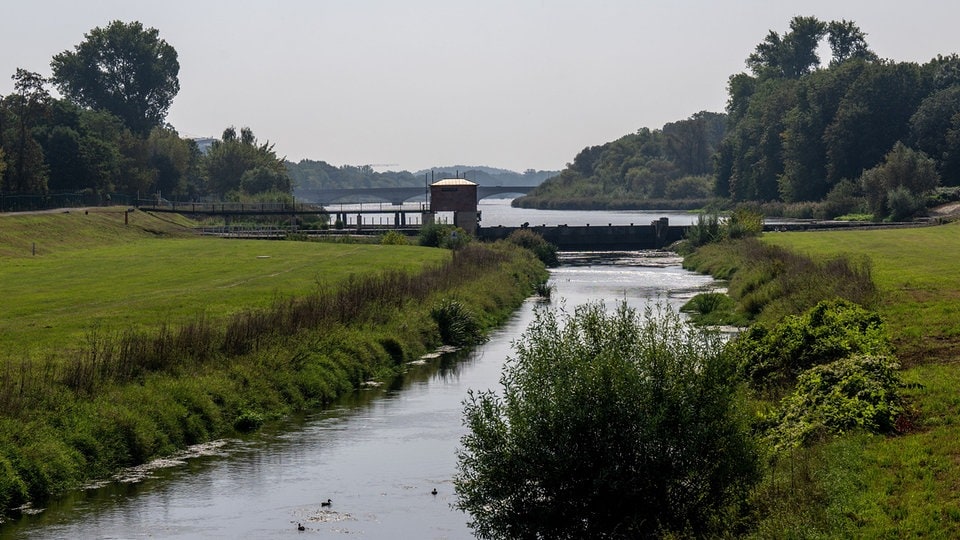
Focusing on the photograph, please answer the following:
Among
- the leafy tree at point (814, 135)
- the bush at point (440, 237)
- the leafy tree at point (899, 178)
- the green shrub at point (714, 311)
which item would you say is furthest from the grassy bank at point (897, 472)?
the leafy tree at point (814, 135)

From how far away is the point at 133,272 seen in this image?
230 feet

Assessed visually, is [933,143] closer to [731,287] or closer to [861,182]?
[861,182]

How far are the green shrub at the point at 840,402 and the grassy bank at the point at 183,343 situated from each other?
15611 mm

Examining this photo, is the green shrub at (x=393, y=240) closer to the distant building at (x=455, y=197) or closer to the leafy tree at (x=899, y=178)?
the distant building at (x=455, y=197)

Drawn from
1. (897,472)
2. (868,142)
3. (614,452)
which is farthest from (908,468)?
(868,142)

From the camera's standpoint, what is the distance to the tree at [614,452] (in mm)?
22078

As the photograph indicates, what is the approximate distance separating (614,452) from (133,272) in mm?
52749

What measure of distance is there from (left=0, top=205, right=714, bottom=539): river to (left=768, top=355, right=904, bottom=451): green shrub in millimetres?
7231

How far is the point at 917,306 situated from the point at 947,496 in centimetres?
2331

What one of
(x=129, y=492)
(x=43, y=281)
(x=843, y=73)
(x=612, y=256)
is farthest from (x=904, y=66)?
(x=129, y=492)

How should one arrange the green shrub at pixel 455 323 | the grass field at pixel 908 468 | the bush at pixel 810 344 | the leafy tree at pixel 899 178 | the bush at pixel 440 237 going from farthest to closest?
the leafy tree at pixel 899 178 → the bush at pixel 440 237 → the green shrub at pixel 455 323 → the bush at pixel 810 344 → the grass field at pixel 908 468

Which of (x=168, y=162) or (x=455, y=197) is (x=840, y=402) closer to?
(x=455, y=197)

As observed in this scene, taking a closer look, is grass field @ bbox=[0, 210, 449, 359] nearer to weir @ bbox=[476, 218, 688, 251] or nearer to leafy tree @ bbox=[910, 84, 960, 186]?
weir @ bbox=[476, 218, 688, 251]

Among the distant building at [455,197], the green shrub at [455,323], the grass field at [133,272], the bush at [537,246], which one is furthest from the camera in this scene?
the distant building at [455,197]
